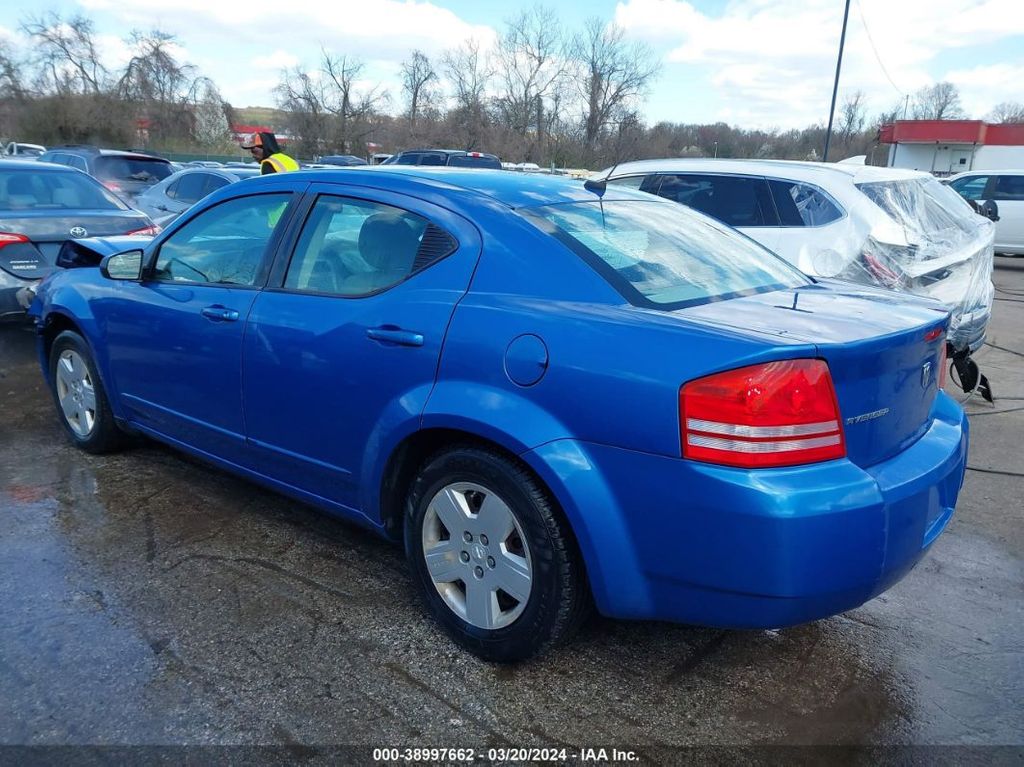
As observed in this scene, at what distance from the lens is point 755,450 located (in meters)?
2.23

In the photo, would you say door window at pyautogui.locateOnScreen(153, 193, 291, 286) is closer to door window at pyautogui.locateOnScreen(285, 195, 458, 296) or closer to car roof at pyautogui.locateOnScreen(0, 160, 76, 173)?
door window at pyautogui.locateOnScreen(285, 195, 458, 296)

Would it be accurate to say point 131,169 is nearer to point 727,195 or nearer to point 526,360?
point 727,195

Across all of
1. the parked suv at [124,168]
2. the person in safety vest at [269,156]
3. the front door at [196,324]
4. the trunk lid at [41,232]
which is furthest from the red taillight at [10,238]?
the parked suv at [124,168]

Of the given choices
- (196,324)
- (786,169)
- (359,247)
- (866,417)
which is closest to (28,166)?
(196,324)

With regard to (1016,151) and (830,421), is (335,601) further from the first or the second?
(1016,151)

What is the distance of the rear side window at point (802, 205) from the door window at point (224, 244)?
3.90 metres

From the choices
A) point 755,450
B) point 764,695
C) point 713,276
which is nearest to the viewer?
point 755,450

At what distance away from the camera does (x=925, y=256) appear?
18.7 ft

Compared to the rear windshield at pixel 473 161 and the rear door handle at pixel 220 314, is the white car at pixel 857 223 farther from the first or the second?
the rear windshield at pixel 473 161

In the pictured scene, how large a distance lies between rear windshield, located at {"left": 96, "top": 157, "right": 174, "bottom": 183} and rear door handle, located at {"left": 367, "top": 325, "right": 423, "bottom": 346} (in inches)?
495

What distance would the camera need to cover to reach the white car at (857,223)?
5625mm

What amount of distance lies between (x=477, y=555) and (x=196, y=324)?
1775 millimetres

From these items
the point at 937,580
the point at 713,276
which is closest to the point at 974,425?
the point at 937,580

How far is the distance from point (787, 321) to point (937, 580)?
1717 mm
